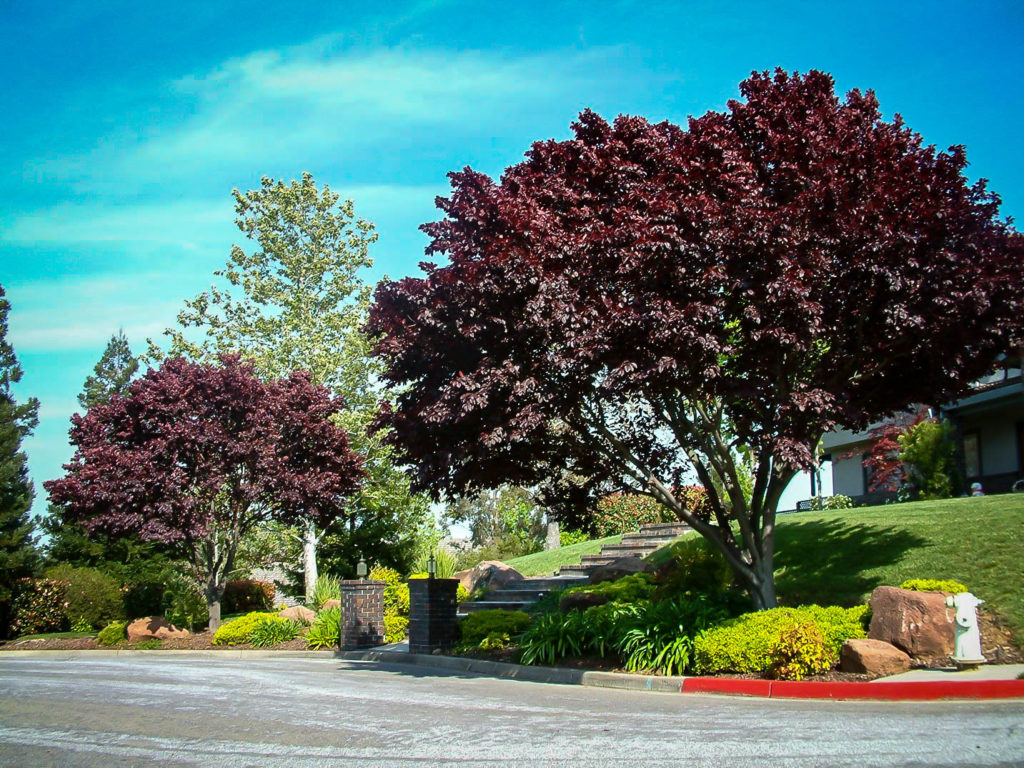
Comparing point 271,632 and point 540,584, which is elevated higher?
point 540,584

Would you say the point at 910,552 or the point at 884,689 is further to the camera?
the point at 910,552

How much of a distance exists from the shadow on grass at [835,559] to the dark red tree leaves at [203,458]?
12.4 metres

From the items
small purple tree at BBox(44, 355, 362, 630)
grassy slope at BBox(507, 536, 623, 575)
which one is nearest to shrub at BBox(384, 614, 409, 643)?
small purple tree at BBox(44, 355, 362, 630)

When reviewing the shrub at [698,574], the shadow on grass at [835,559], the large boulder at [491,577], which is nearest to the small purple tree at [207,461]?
the large boulder at [491,577]

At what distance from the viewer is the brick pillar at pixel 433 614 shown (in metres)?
18.0

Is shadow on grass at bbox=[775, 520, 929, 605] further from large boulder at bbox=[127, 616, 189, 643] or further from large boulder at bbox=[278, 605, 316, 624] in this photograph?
large boulder at bbox=[127, 616, 189, 643]

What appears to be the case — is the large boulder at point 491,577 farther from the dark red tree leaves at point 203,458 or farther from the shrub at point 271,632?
the shrub at point 271,632

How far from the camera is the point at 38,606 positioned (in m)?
29.2

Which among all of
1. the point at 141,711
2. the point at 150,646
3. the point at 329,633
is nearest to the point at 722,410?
the point at 141,711

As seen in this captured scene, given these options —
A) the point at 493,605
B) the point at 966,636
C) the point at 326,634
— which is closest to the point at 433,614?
the point at 493,605

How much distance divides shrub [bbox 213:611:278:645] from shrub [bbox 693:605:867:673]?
44.4 feet

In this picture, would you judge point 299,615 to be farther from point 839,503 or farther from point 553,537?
point 553,537

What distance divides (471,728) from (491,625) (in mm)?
9316

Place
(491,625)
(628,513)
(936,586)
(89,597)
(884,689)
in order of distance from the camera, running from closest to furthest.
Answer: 1. (884,689)
2. (936,586)
3. (491,625)
4. (628,513)
5. (89,597)
